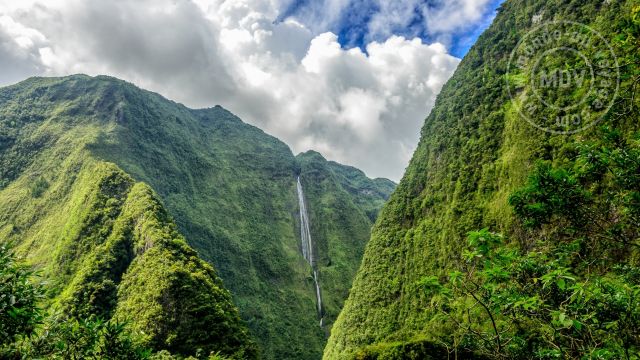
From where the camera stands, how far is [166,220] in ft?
207

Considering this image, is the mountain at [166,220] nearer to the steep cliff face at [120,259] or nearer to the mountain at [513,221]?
the steep cliff face at [120,259]

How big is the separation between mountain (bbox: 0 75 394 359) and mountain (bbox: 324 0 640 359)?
10.0m

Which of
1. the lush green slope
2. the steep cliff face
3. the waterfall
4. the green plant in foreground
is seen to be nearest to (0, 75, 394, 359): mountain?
the steep cliff face

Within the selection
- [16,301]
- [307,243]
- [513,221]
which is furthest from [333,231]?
[16,301]

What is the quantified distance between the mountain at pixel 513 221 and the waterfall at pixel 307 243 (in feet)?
128

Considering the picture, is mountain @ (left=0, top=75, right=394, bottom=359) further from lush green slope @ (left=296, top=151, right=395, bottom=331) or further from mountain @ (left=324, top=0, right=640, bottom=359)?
mountain @ (left=324, top=0, right=640, bottom=359)

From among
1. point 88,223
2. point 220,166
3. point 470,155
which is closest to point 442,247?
point 470,155

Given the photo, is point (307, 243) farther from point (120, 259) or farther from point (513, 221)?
point (513, 221)

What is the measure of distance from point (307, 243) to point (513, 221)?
326 feet

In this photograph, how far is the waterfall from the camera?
111375mm

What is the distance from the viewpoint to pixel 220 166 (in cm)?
15288

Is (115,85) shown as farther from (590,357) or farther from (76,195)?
(590,357)

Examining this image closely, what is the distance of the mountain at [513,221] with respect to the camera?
213 inches

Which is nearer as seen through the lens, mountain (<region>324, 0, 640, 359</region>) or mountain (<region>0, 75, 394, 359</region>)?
mountain (<region>324, 0, 640, 359</region>)
